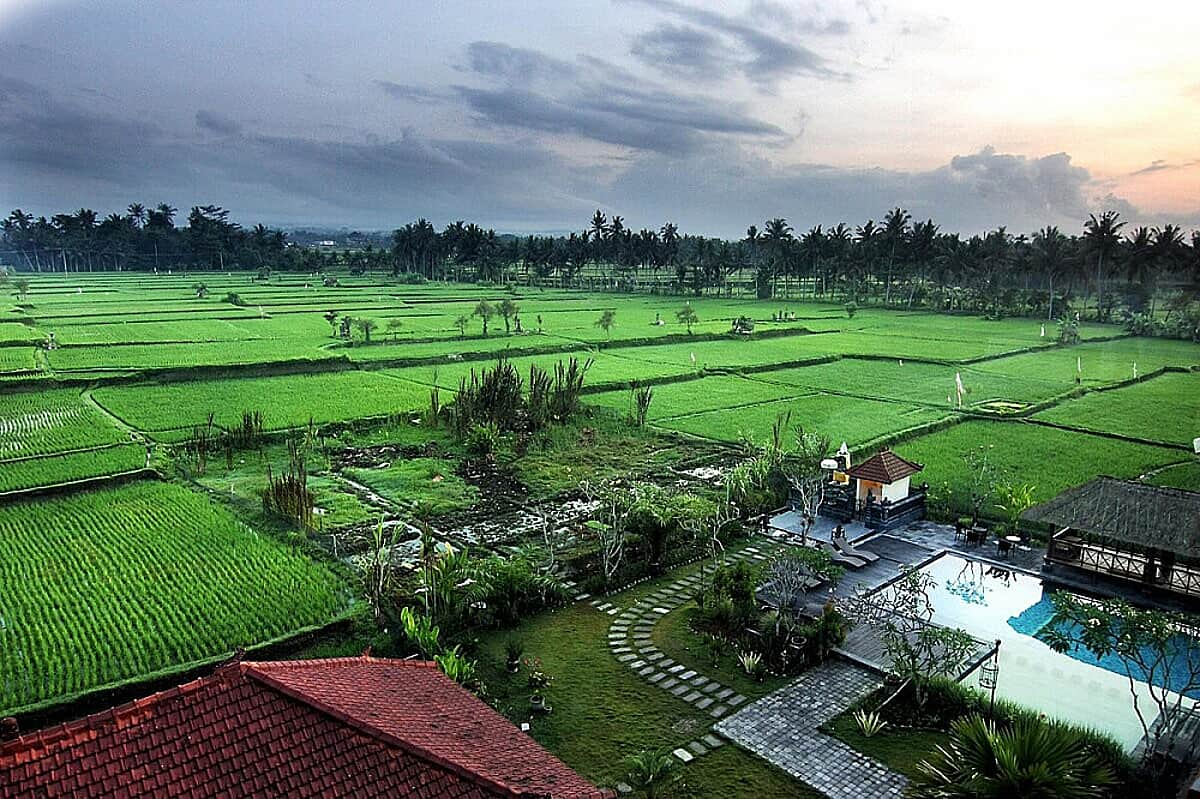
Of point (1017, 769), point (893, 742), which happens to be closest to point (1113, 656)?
point (893, 742)

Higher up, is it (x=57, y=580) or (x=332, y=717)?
(x=332, y=717)

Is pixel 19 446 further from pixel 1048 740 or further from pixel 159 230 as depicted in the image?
pixel 159 230

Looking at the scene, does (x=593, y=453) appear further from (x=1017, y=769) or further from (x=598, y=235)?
(x=598, y=235)

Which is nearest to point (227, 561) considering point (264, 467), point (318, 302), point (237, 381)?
point (264, 467)

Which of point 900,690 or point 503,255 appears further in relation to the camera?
point 503,255

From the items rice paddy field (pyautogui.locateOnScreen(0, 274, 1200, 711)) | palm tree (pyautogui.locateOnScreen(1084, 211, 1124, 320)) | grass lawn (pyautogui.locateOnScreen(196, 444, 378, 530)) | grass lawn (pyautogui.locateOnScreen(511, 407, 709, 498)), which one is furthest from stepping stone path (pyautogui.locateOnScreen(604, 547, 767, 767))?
palm tree (pyautogui.locateOnScreen(1084, 211, 1124, 320))

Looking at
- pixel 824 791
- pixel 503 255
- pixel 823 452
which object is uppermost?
pixel 503 255

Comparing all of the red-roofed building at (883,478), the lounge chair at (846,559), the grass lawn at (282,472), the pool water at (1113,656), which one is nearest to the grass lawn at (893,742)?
the pool water at (1113,656)
